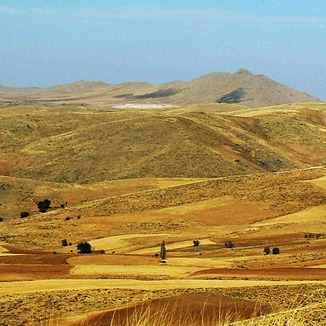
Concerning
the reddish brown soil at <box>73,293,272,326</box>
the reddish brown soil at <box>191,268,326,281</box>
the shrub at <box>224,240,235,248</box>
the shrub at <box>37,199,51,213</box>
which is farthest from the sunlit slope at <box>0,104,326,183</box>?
the reddish brown soil at <box>73,293,272,326</box>

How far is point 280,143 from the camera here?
15612 centimetres

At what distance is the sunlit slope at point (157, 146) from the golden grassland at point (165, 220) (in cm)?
39

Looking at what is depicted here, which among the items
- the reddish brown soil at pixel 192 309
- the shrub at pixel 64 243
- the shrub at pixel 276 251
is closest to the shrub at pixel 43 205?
the shrub at pixel 64 243

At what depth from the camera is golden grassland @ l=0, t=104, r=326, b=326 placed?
2600 cm

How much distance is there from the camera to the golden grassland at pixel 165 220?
85.3ft

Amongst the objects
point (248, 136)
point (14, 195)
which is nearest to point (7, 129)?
point (248, 136)

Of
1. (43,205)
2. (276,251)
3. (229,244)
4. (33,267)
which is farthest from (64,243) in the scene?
(43,205)

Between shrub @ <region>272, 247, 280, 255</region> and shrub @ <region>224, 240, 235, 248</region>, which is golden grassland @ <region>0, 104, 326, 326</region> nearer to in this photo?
shrub @ <region>224, 240, 235, 248</region>

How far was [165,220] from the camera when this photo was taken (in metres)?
72.0

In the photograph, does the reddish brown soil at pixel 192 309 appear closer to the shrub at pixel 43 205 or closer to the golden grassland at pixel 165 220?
the golden grassland at pixel 165 220

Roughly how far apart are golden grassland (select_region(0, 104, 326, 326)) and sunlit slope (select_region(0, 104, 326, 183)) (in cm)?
39

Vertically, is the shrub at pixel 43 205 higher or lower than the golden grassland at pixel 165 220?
lower

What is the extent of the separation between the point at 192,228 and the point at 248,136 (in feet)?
282

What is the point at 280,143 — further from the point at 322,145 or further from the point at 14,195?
the point at 14,195
